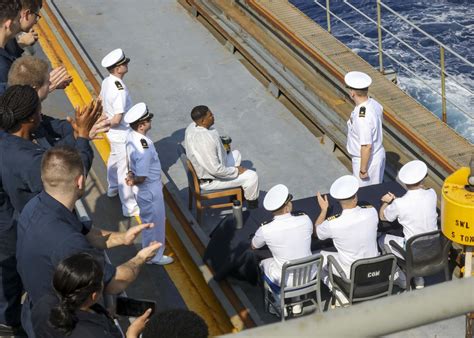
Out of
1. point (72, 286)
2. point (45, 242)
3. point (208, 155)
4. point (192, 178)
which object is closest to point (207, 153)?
point (208, 155)

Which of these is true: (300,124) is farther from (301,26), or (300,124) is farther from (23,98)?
(23,98)

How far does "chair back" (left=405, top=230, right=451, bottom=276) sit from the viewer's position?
686 cm

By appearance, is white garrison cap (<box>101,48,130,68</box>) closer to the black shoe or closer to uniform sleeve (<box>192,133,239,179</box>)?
uniform sleeve (<box>192,133,239,179</box>)

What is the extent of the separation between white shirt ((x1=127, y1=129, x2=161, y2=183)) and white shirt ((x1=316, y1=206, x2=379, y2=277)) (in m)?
1.75

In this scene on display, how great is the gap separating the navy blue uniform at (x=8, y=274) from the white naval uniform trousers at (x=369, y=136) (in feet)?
12.9

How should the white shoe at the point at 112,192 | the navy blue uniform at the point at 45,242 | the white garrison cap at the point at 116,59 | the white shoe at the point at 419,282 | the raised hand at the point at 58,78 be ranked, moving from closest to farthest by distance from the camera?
the navy blue uniform at the point at 45,242
the raised hand at the point at 58,78
the white shoe at the point at 419,282
the white garrison cap at the point at 116,59
the white shoe at the point at 112,192

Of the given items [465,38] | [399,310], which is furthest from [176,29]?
[399,310]

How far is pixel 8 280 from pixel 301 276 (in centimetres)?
254

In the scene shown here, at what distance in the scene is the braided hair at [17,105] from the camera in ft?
16.8

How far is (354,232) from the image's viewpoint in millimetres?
6738

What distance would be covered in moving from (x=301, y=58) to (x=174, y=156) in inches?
99.7

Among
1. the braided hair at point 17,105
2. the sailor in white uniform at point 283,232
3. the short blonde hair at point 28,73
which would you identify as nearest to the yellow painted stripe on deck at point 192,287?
the sailor in white uniform at point 283,232

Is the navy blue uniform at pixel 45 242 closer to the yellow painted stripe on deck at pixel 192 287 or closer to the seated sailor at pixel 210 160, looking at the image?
the yellow painted stripe on deck at pixel 192 287

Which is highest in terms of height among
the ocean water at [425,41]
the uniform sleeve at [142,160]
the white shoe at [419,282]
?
the uniform sleeve at [142,160]
